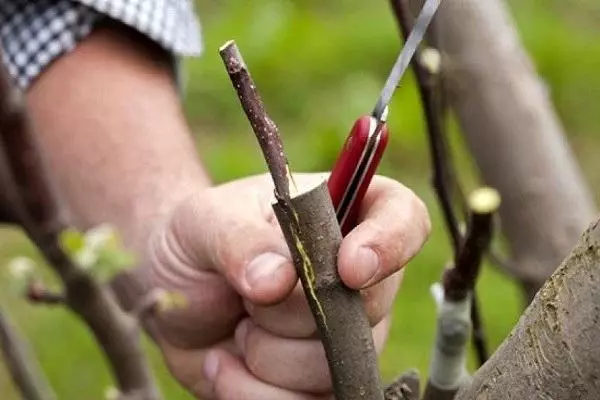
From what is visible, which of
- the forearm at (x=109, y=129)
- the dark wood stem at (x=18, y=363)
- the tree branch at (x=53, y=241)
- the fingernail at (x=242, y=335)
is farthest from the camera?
the forearm at (x=109, y=129)

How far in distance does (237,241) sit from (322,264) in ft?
0.77

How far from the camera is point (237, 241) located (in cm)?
68

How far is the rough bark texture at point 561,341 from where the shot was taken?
384mm

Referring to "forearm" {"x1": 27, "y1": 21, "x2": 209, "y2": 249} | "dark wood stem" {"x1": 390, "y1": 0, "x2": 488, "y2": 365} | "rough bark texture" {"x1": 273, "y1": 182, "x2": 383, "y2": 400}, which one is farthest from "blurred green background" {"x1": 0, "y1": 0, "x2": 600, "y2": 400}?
"rough bark texture" {"x1": 273, "y1": 182, "x2": 383, "y2": 400}

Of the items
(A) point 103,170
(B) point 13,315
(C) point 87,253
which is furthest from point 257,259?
(B) point 13,315

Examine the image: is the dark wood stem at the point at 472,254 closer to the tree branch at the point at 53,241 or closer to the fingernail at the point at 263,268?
the fingernail at the point at 263,268

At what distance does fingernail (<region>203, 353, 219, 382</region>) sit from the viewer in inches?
30.9

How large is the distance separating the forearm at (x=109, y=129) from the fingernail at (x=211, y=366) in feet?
0.73

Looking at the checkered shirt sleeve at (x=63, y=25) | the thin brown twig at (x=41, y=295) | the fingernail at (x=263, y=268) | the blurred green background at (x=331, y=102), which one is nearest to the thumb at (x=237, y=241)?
the fingernail at (x=263, y=268)

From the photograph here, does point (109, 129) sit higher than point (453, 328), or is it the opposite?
point (453, 328)

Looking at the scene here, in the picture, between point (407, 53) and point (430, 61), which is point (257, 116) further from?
point (430, 61)

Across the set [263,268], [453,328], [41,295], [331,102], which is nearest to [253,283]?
[263,268]

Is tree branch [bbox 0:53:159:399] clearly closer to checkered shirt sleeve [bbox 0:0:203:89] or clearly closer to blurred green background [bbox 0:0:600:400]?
checkered shirt sleeve [bbox 0:0:203:89]

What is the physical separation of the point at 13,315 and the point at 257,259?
153 cm
